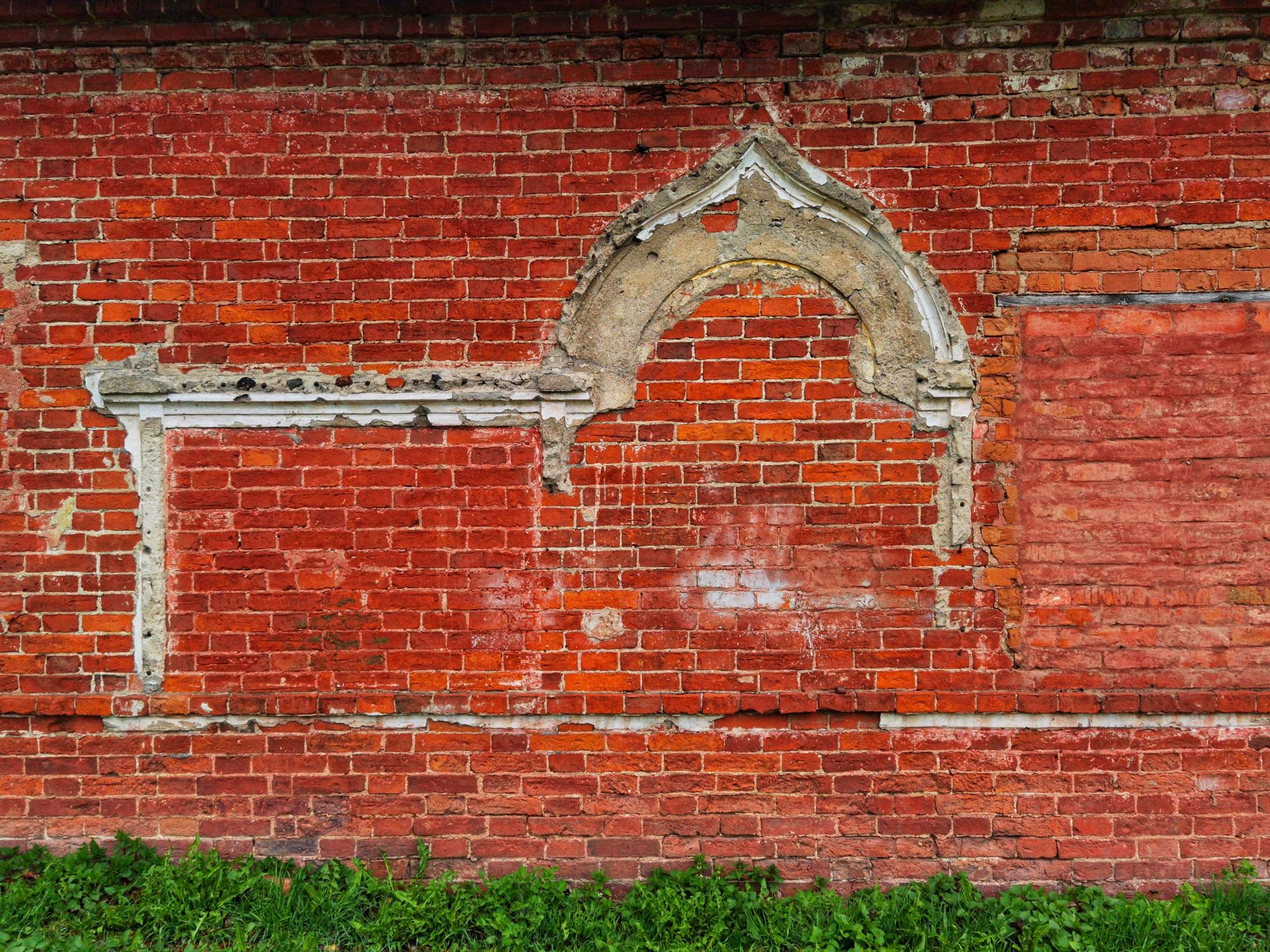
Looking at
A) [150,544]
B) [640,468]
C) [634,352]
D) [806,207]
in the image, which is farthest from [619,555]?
[150,544]

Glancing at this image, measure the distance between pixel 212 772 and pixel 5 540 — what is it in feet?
4.27

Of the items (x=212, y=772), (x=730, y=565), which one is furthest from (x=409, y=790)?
(x=730, y=565)

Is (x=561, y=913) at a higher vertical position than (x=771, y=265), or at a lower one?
lower

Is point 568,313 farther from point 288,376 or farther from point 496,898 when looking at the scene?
point 496,898

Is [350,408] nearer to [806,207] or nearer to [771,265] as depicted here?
[771,265]

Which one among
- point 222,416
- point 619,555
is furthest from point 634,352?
point 222,416

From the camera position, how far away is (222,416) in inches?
136

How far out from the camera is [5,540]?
347cm

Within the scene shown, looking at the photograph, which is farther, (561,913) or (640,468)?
(640,468)

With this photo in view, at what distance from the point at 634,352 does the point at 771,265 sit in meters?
0.67

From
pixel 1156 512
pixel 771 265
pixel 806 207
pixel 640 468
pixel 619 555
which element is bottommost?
pixel 619 555

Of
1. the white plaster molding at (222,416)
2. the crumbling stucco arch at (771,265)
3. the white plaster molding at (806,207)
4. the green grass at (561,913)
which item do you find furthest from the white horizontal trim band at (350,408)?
the green grass at (561,913)

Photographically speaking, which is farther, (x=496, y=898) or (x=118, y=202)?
(x=118, y=202)

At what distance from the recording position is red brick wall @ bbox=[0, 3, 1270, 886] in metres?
3.36
